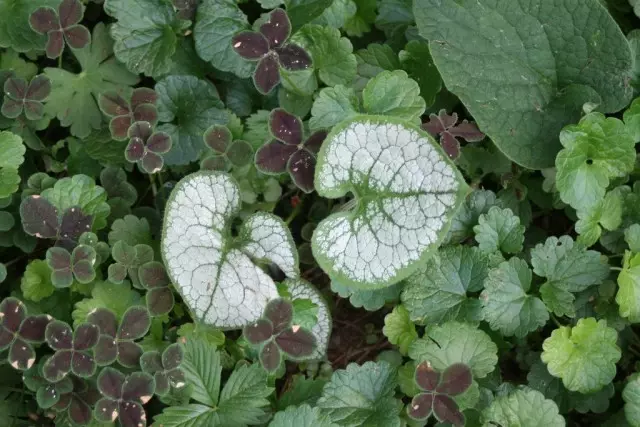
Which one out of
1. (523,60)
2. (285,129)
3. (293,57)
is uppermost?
(523,60)

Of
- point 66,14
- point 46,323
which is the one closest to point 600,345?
point 46,323

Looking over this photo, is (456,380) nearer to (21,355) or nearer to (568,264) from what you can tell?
(568,264)

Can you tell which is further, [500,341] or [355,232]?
[500,341]

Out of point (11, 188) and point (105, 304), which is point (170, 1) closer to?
point (11, 188)

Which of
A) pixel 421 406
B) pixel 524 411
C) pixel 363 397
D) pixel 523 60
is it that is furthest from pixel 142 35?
pixel 524 411

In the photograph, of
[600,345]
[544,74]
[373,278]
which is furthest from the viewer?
[544,74]

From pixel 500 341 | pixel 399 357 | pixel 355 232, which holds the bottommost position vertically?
pixel 399 357

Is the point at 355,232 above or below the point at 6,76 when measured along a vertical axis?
above
